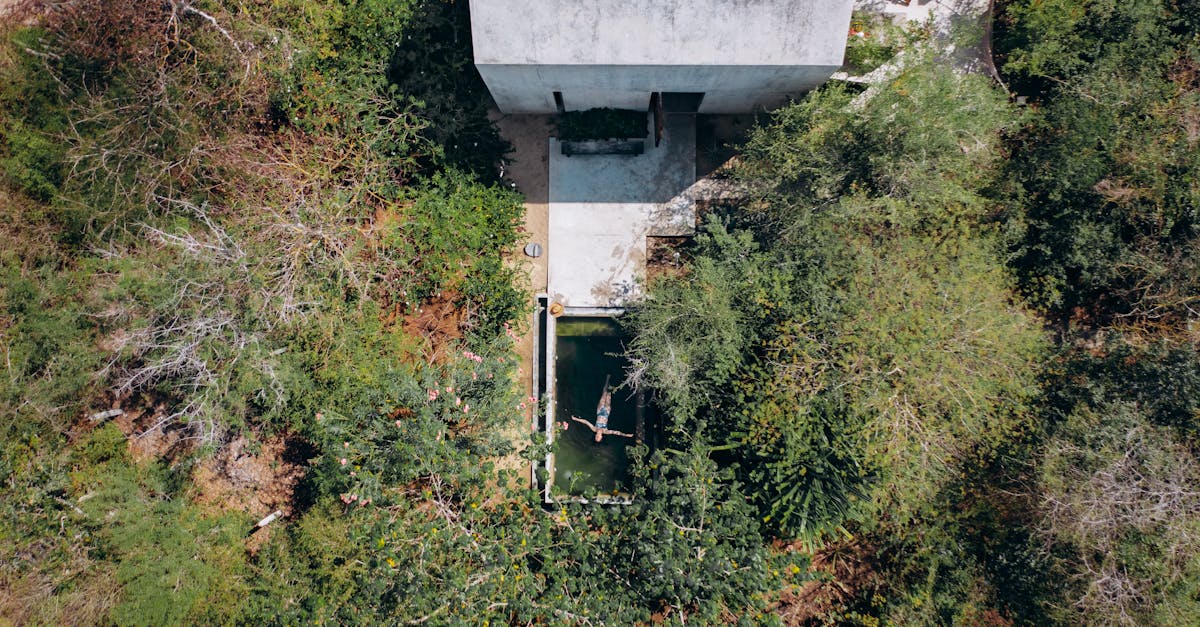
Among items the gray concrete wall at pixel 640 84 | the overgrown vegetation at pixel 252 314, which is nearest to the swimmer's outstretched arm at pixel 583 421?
the overgrown vegetation at pixel 252 314

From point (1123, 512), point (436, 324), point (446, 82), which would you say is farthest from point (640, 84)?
point (1123, 512)

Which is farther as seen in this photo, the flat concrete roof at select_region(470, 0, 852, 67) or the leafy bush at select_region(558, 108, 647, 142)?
the leafy bush at select_region(558, 108, 647, 142)

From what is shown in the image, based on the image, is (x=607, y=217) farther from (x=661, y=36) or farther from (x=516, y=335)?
(x=661, y=36)

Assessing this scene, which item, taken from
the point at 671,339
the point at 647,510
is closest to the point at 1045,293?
the point at 671,339

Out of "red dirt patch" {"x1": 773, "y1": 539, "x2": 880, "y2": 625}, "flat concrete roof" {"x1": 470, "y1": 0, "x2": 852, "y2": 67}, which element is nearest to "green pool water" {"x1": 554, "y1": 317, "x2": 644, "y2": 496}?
"red dirt patch" {"x1": 773, "y1": 539, "x2": 880, "y2": 625}

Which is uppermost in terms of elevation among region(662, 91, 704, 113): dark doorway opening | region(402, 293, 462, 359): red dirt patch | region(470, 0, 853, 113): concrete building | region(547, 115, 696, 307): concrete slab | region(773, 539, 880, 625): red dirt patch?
region(470, 0, 853, 113): concrete building

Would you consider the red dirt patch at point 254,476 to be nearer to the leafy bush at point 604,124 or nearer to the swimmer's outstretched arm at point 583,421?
the swimmer's outstretched arm at point 583,421

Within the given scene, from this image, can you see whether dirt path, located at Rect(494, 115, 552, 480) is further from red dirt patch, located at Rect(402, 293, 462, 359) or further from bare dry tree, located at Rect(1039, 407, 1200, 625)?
bare dry tree, located at Rect(1039, 407, 1200, 625)

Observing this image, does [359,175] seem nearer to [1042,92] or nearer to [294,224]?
[294,224]
